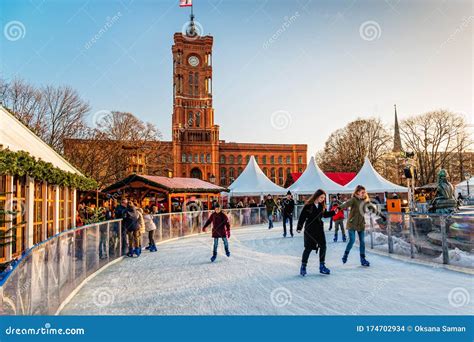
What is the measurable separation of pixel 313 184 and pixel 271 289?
17600 mm

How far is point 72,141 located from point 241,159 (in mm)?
44997

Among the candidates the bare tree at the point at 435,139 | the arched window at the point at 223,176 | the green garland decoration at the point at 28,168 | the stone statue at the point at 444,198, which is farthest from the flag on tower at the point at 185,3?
the arched window at the point at 223,176

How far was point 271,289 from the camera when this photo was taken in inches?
198

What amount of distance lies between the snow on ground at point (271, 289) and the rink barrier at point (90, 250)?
0.99ft

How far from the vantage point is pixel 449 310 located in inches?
153

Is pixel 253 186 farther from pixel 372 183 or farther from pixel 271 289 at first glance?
pixel 271 289

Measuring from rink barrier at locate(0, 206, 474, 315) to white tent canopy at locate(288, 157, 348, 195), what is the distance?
1252 centimetres

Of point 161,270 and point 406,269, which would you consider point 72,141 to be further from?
point 406,269

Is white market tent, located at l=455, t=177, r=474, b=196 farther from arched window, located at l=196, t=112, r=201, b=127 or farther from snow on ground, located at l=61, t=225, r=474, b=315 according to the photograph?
arched window, located at l=196, t=112, r=201, b=127

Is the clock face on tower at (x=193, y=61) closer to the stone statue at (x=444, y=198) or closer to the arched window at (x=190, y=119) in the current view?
the arched window at (x=190, y=119)

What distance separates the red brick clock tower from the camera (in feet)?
199

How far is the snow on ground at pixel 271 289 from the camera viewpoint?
4102 millimetres

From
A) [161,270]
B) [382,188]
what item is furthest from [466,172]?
[161,270]

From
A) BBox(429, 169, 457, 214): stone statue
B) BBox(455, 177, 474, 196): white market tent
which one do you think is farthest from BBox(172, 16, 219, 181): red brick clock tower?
BBox(429, 169, 457, 214): stone statue
